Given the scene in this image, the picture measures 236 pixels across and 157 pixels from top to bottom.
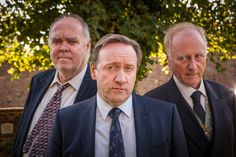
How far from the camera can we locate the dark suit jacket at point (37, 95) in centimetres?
286

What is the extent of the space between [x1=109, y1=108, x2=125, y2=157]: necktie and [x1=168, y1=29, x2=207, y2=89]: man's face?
71 cm

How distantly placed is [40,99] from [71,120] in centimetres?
86

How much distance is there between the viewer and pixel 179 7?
716 centimetres

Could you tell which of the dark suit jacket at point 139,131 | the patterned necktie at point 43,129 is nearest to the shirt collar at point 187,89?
the dark suit jacket at point 139,131

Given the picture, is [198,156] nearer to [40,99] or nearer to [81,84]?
[81,84]

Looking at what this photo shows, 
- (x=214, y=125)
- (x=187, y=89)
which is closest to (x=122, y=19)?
(x=187, y=89)

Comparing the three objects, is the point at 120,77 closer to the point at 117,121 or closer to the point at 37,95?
the point at 117,121

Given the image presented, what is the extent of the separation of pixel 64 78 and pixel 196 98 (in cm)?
119

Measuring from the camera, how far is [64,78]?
2994 mm

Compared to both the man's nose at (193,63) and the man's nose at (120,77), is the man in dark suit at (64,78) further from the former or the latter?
the man's nose at (193,63)

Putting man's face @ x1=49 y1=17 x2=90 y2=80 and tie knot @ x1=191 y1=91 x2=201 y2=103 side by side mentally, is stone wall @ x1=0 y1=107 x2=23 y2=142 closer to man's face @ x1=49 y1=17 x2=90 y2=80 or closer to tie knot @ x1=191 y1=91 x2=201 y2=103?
man's face @ x1=49 y1=17 x2=90 y2=80

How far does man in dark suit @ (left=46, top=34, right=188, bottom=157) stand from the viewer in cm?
222

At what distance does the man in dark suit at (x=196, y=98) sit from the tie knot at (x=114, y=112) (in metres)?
0.64

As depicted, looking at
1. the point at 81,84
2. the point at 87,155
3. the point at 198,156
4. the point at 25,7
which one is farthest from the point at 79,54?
the point at 25,7
